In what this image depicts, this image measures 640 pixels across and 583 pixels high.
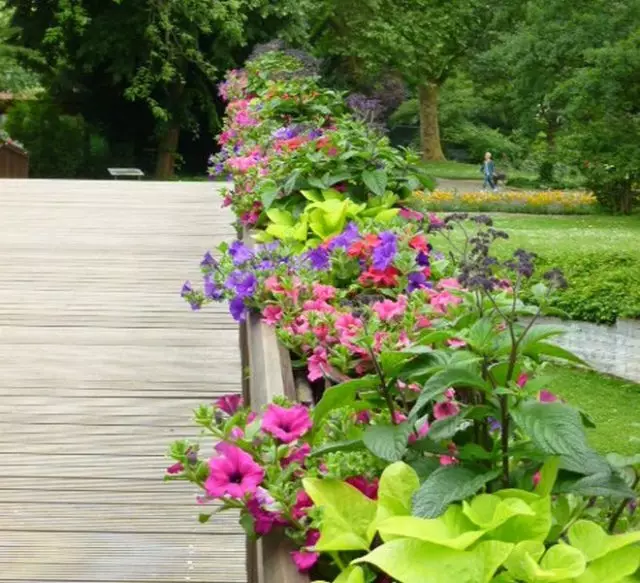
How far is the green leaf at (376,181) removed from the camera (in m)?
4.39

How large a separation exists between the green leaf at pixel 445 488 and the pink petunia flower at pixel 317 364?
89 centimetres

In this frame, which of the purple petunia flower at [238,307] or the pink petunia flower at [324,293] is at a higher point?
the pink petunia flower at [324,293]

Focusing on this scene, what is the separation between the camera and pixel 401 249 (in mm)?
3283

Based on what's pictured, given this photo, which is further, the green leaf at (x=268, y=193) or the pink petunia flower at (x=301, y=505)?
the green leaf at (x=268, y=193)

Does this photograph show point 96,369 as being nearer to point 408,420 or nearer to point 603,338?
point 408,420

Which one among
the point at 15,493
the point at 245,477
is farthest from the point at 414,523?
the point at 15,493

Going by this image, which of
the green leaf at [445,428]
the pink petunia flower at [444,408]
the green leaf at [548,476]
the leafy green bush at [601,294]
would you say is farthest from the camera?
the leafy green bush at [601,294]

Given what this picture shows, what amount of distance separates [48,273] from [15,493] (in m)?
2.97

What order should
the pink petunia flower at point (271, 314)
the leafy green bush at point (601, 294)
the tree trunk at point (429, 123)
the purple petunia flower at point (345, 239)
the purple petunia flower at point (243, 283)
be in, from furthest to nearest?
the tree trunk at point (429, 123) < the leafy green bush at point (601, 294) < the purple petunia flower at point (345, 239) < the purple petunia flower at point (243, 283) < the pink petunia flower at point (271, 314)

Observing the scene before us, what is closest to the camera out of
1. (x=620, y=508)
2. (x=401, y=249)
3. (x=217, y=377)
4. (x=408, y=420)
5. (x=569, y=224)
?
(x=620, y=508)

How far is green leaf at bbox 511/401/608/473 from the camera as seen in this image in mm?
1609

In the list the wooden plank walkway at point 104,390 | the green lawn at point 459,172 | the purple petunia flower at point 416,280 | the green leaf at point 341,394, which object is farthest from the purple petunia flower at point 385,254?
the green lawn at point 459,172

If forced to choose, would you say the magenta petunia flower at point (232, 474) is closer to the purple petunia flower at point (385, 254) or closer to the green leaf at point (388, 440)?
the green leaf at point (388, 440)

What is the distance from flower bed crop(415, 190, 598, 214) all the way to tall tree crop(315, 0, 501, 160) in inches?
335
